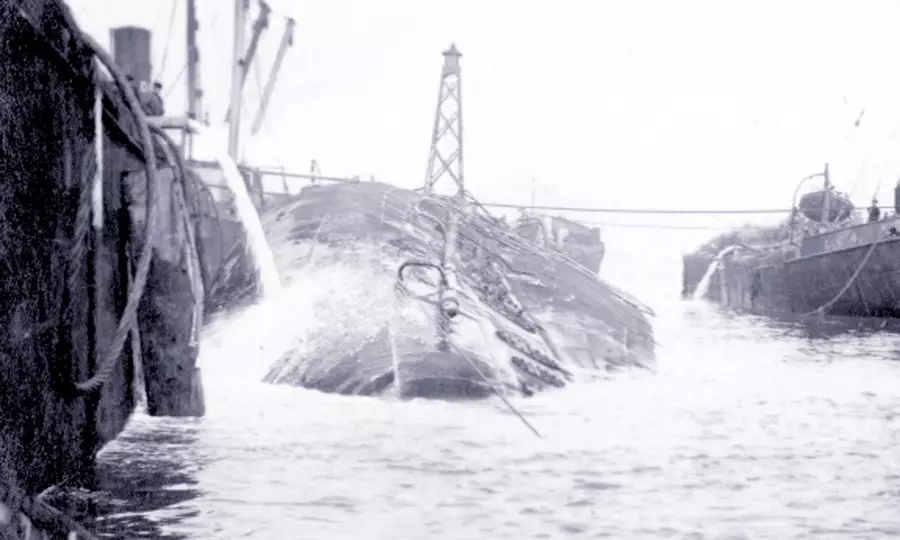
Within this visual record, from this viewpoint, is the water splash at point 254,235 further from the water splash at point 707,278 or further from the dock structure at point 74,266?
the water splash at point 707,278

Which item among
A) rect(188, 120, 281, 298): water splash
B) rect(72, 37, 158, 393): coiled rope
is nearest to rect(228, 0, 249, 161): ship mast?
rect(188, 120, 281, 298): water splash

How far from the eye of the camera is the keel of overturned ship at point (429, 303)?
8.17 m

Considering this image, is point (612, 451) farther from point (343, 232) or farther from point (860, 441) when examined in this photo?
point (343, 232)

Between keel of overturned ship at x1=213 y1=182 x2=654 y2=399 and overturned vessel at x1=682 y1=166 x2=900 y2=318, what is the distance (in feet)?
14.8

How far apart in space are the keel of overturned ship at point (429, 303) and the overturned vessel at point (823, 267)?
450 cm

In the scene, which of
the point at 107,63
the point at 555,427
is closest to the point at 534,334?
the point at 555,427

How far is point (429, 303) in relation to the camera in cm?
934

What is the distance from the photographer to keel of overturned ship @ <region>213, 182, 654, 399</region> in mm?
8172

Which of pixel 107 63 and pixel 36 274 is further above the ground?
Answer: pixel 107 63

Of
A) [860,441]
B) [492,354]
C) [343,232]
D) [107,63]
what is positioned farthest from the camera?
[343,232]

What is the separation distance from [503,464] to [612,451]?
2.85 ft

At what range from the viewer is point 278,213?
528 inches

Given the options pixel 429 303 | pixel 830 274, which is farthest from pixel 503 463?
pixel 830 274

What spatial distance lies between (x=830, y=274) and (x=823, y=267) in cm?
42
